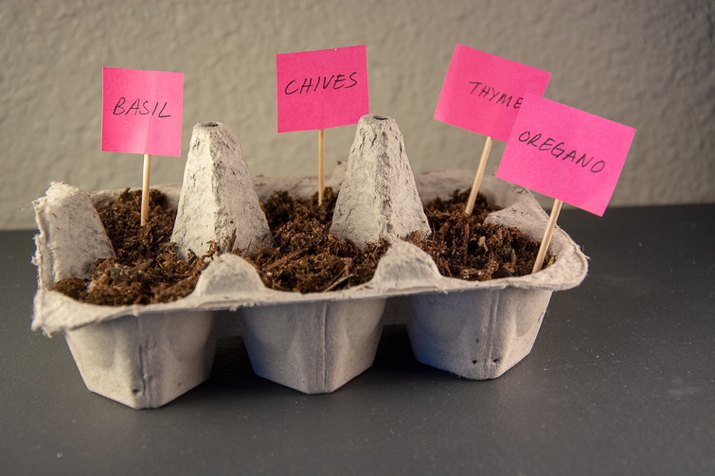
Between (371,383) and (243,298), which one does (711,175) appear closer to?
(371,383)

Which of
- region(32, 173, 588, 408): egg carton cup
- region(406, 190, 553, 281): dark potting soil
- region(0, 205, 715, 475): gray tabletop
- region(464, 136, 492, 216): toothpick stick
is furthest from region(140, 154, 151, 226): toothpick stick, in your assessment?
region(464, 136, 492, 216): toothpick stick

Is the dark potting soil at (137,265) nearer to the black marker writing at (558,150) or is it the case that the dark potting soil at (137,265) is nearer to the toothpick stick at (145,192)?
the toothpick stick at (145,192)

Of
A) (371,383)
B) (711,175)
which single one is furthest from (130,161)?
(711,175)

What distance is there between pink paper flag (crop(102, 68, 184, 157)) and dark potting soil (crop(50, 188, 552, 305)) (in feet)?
0.44

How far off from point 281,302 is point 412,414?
247 mm

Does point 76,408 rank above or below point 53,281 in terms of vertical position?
below

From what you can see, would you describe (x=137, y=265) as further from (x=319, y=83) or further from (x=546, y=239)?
(x=546, y=239)

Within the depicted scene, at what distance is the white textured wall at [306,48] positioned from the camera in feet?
5.65

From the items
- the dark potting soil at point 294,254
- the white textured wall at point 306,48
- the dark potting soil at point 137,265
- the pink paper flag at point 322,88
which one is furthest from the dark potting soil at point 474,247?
the white textured wall at point 306,48

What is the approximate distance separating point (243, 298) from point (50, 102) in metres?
1.03

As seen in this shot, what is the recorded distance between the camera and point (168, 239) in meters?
1.26

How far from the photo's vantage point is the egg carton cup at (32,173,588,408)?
99 centimetres

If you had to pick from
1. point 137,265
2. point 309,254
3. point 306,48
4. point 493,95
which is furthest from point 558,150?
point 306,48

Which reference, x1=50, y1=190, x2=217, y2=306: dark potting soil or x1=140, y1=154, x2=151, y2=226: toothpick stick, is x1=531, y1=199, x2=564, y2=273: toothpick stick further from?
x1=140, y1=154, x2=151, y2=226: toothpick stick
